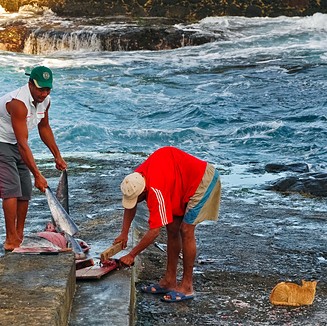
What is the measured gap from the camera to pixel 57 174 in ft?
34.2

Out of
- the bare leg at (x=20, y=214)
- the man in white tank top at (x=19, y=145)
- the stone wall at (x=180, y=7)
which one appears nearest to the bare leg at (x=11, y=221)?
the man in white tank top at (x=19, y=145)

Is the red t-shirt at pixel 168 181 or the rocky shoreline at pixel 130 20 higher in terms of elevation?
the red t-shirt at pixel 168 181

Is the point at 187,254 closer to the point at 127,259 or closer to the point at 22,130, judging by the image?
the point at 127,259

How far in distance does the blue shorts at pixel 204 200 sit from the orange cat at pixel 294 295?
0.70m

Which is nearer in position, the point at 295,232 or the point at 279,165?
the point at 295,232

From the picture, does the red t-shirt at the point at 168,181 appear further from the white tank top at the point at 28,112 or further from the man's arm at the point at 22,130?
the white tank top at the point at 28,112

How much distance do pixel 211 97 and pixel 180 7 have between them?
11764mm

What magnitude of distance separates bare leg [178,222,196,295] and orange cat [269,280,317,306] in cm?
58

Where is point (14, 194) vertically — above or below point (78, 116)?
above

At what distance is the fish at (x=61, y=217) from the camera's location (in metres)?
5.92

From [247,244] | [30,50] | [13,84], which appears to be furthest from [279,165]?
[30,50]

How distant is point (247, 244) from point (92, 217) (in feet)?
Result: 4.68

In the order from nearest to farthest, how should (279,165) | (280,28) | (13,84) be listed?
(279,165)
(13,84)
(280,28)

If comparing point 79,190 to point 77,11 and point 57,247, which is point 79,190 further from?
point 77,11
